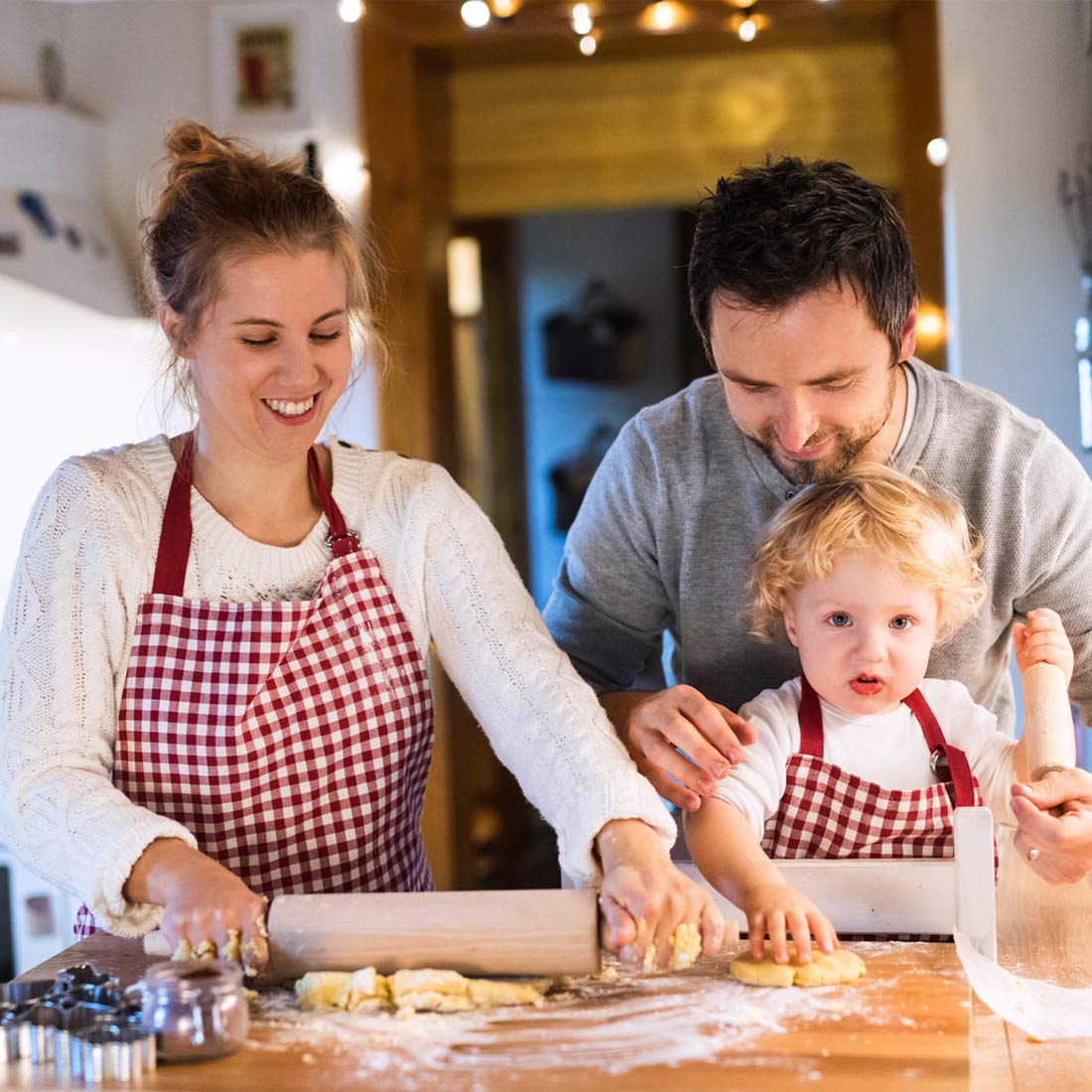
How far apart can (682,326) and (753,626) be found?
4.40 m

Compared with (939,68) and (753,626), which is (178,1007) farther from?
(939,68)

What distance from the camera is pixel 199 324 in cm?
139

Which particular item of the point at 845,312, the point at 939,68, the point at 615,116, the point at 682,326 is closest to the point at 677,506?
the point at 845,312

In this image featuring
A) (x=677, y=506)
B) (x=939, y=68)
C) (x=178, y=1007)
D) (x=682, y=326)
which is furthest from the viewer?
(x=682, y=326)

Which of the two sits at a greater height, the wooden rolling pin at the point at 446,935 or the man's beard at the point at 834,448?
the man's beard at the point at 834,448

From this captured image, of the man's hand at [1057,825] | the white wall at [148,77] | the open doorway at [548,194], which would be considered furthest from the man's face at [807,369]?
the white wall at [148,77]

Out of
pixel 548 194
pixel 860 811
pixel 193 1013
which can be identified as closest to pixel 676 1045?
pixel 193 1013

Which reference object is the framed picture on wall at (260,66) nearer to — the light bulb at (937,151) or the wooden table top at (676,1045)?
the light bulb at (937,151)

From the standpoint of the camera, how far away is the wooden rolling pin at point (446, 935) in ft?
3.66

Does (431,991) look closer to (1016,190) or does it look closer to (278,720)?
(278,720)

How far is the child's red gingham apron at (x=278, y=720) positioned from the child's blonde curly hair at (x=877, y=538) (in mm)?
386

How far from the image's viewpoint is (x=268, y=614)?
138cm

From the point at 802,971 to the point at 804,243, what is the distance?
0.66m

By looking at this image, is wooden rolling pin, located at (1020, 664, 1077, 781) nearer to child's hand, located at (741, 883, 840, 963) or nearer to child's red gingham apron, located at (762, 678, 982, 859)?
child's red gingham apron, located at (762, 678, 982, 859)
